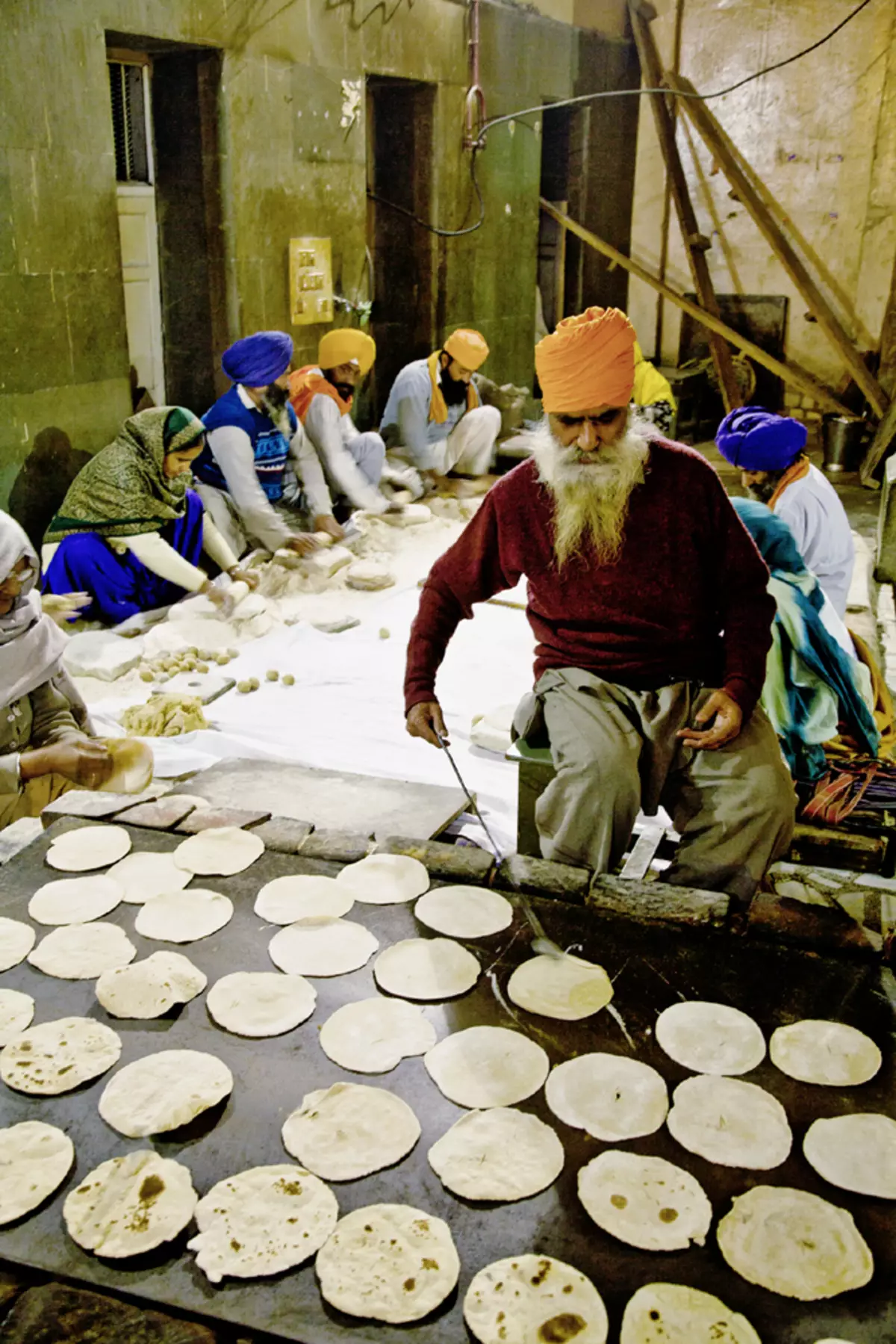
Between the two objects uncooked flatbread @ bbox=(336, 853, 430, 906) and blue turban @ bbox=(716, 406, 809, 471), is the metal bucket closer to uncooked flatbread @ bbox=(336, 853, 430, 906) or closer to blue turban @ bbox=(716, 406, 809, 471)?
blue turban @ bbox=(716, 406, 809, 471)

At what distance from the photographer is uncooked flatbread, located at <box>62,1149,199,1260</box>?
1.74m

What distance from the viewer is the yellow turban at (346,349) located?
24.2 feet

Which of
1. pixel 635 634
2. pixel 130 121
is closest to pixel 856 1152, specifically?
pixel 635 634

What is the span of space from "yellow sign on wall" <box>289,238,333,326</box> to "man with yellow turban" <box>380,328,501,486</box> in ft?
2.37

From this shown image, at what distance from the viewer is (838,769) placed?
11.5 feet

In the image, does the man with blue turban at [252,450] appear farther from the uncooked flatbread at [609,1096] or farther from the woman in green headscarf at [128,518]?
the uncooked flatbread at [609,1096]

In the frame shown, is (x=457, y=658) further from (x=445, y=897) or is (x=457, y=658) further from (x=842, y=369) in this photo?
(x=842, y=369)

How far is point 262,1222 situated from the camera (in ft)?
5.83

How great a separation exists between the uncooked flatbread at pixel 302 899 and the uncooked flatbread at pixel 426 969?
20cm

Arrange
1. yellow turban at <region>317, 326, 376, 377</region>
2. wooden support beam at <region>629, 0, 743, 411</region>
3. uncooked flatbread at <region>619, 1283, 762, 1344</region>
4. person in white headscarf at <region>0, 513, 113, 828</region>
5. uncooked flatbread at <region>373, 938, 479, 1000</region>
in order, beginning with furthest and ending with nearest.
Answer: wooden support beam at <region>629, 0, 743, 411</region>
yellow turban at <region>317, 326, 376, 377</region>
person in white headscarf at <region>0, 513, 113, 828</region>
uncooked flatbread at <region>373, 938, 479, 1000</region>
uncooked flatbread at <region>619, 1283, 762, 1344</region>

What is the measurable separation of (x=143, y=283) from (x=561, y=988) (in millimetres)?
5958

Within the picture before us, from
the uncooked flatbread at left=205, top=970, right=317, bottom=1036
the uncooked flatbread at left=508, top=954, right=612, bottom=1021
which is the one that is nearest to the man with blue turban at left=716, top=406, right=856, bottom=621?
the uncooked flatbread at left=508, top=954, right=612, bottom=1021

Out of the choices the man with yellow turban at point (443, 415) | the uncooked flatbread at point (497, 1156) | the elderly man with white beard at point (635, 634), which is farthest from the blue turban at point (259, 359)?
the uncooked flatbread at point (497, 1156)

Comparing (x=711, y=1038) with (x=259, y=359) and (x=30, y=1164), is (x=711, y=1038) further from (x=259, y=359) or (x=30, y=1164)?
(x=259, y=359)
